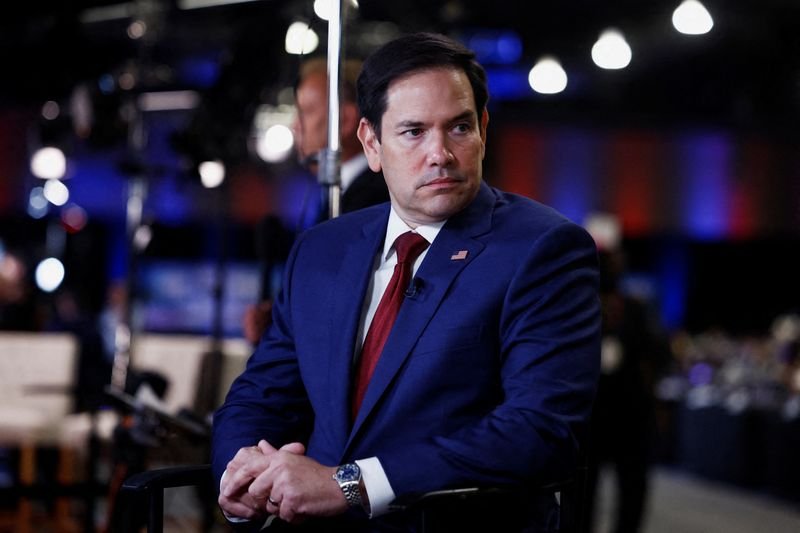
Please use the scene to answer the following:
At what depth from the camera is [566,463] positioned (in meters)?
1.86

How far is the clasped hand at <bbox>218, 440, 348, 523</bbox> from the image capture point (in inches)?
70.1

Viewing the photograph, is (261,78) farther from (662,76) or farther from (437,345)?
(662,76)

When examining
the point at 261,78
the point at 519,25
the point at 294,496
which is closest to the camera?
the point at 294,496

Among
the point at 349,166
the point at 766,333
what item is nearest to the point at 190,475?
the point at 349,166

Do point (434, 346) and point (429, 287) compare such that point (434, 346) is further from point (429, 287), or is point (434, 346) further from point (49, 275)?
point (49, 275)

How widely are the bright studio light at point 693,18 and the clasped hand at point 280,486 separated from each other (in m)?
5.00

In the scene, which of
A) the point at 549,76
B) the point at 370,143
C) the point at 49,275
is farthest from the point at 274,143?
the point at 370,143

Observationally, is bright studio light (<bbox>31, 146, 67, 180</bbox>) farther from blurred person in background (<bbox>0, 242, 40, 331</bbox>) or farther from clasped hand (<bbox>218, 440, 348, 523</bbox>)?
clasped hand (<bbox>218, 440, 348, 523</bbox>)

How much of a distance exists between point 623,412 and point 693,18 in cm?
262

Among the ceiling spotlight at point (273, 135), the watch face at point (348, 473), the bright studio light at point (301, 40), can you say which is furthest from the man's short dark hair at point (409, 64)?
the ceiling spotlight at point (273, 135)

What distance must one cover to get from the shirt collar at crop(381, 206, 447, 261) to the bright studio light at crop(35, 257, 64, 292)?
879cm

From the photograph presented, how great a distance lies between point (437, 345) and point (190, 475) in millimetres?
556

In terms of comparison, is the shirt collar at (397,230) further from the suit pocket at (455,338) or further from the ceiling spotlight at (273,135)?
the ceiling spotlight at (273,135)

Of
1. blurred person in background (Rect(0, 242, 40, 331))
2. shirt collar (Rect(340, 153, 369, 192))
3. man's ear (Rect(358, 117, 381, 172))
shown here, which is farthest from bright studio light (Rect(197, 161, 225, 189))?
blurred person in background (Rect(0, 242, 40, 331))
